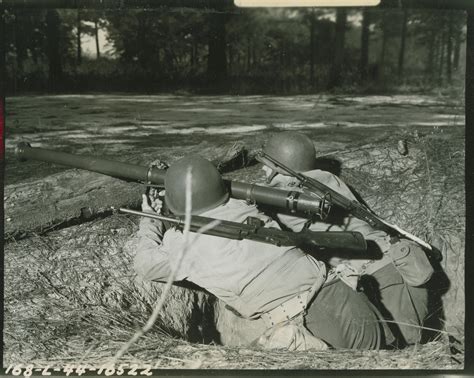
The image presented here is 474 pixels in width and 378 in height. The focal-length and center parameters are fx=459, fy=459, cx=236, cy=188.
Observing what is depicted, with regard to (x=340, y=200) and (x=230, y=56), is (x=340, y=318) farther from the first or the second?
(x=230, y=56)

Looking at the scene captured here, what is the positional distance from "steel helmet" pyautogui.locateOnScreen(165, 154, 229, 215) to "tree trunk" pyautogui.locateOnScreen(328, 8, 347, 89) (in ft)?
5.73

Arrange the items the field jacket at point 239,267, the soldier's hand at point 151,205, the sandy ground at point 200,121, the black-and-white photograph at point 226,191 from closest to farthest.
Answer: the field jacket at point 239,267 → the black-and-white photograph at point 226,191 → the soldier's hand at point 151,205 → the sandy ground at point 200,121

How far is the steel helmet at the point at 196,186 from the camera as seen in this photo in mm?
3678

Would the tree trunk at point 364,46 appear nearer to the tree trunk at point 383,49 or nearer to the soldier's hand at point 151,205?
the tree trunk at point 383,49

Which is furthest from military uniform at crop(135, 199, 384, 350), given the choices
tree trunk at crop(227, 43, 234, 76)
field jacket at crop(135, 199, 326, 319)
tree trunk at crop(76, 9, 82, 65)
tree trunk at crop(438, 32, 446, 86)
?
tree trunk at crop(438, 32, 446, 86)

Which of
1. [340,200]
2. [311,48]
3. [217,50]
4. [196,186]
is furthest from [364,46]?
[196,186]

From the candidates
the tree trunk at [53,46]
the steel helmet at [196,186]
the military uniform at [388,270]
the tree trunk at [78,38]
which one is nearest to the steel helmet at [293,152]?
the military uniform at [388,270]

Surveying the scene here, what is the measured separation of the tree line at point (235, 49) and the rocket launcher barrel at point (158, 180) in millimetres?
793

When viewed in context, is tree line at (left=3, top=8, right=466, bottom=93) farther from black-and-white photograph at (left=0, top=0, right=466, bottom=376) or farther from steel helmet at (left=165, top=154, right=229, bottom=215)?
steel helmet at (left=165, top=154, right=229, bottom=215)

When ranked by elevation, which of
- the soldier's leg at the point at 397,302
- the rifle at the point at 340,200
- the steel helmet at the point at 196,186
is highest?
the steel helmet at the point at 196,186

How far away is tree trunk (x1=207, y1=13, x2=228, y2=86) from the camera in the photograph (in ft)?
13.2

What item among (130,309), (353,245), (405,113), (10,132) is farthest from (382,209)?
(10,132)

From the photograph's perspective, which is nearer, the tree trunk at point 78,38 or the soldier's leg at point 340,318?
the soldier's leg at point 340,318

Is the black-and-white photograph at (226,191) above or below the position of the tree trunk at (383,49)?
below
